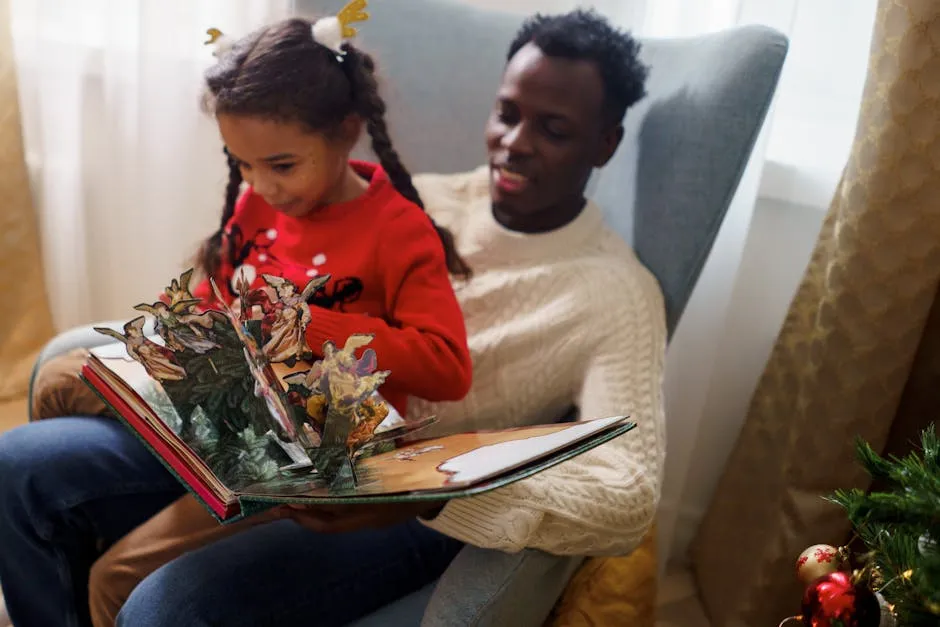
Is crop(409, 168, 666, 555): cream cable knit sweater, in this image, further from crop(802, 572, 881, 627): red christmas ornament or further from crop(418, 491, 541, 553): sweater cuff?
crop(802, 572, 881, 627): red christmas ornament

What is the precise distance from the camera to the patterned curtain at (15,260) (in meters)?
1.46

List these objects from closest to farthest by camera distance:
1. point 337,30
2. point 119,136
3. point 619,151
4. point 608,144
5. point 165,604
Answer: point 165,604 → point 337,30 → point 608,144 → point 619,151 → point 119,136

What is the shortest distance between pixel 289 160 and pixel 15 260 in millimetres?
950

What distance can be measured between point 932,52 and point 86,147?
4.47 ft

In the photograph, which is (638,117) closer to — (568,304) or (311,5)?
(568,304)

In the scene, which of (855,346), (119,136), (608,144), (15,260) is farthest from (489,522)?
(15,260)

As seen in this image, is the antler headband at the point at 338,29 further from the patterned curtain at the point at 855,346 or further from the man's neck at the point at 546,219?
the patterned curtain at the point at 855,346

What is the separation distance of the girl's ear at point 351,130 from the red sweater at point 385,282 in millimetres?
54

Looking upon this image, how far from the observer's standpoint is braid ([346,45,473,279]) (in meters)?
0.90

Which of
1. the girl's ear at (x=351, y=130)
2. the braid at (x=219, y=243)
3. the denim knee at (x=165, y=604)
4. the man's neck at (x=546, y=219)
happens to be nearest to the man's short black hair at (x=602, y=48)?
the man's neck at (x=546, y=219)

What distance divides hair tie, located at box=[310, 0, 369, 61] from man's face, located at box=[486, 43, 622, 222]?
19cm

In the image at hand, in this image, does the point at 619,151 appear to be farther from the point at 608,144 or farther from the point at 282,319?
the point at 282,319

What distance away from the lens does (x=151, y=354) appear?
726mm

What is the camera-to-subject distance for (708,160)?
3.16 ft
